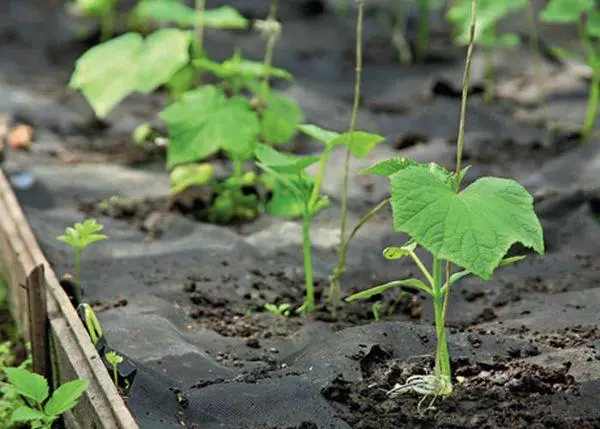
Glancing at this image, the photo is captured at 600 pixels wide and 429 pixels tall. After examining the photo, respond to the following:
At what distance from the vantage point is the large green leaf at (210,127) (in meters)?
3.87

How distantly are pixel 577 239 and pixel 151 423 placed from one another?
6.35ft

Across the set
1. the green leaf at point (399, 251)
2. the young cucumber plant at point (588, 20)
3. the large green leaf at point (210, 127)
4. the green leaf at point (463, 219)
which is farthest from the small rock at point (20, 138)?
the green leaf at point (463, 219)

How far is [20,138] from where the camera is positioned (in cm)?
484

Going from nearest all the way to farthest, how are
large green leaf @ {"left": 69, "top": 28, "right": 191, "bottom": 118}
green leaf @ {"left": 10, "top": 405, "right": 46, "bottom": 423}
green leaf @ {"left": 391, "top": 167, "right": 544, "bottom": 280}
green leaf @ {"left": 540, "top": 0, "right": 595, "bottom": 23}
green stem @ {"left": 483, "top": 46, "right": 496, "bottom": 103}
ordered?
1. green leaf @ {"left": 391, "top": 167, "right": 544, "bottom": 280}
2. green leaf @ {"left": 10, "top": 405, "right": 46, "bottom": 423}
3. large green leaf @ {"left": 69, "top": 28, "right": 191, "bottom": 118}
4. green leaf @ {"left": 540, "top": 0, "right": 595, "bottom": 23}
5. green stem @ {"left": 483, "top": 46, "right": 496, "bottom": 103}

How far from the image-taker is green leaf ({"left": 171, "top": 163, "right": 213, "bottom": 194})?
422 cm

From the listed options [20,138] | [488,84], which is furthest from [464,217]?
[488,84]

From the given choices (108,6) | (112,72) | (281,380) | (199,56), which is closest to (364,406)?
(281,380)

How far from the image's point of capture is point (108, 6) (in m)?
5.88

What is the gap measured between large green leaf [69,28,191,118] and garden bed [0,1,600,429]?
1.59 feet

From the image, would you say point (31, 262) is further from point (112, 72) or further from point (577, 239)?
point (577, 239)

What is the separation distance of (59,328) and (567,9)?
2.71 meters

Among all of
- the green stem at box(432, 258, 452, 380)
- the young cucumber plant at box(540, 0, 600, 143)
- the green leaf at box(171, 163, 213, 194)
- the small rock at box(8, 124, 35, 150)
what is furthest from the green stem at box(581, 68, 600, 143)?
the small rock at box(8, 124, 35, 150)

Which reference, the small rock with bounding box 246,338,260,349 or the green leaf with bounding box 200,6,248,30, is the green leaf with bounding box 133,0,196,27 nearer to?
the green leaf with bounding box 200,6,248,30

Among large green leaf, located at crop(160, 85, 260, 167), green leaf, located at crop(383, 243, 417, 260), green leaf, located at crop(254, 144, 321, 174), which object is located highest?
green leaf, located at crop(383, 243, 417, 260)
